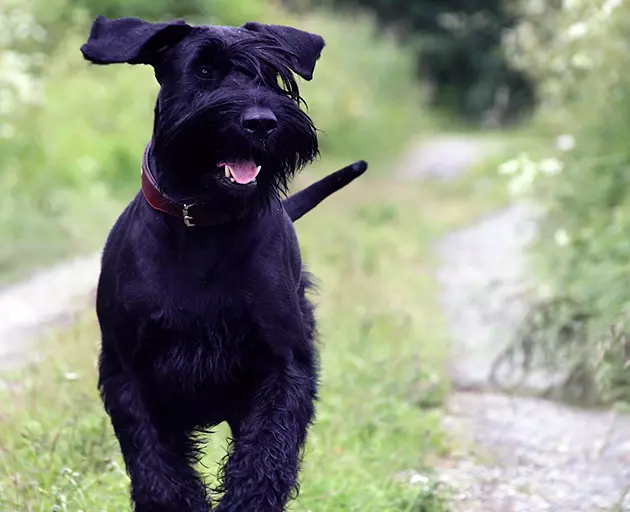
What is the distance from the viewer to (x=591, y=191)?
6223mm

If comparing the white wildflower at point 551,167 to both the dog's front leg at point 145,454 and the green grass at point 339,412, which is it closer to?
the green grass at point 339,412


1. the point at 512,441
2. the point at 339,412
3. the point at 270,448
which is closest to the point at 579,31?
the point at 512,441

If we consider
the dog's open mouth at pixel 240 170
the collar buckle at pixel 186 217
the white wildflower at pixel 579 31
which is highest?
the dog's open mouth at pixel 240 170

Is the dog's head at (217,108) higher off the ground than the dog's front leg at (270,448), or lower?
higher

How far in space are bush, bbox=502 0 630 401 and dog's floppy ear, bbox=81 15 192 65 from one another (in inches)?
93.1

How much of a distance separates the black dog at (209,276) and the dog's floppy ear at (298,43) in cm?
8

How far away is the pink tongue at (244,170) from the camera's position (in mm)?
2871

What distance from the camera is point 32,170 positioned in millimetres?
9602

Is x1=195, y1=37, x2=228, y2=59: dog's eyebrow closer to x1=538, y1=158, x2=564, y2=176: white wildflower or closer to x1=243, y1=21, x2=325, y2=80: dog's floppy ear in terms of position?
x1=243, y1=21, x2=325, y2=80: dog's floppy ear

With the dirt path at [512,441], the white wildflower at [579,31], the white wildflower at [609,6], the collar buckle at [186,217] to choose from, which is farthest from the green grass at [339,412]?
the white wildflower at [609,6]

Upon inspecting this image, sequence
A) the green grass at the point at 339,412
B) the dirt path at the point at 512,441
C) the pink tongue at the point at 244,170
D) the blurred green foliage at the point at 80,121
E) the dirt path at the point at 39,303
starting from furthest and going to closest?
the blurred green foliage at the point at 80,121, the dirt path at the point at 39,303, the dirt path at the point at 512,441, the green grass at the point at 339,412, the pink tongue at the point at 244,170

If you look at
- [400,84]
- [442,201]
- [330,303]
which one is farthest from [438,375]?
[400,84]

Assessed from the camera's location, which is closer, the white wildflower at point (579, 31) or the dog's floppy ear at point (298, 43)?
the dog's floppy ear at point (298, 43)

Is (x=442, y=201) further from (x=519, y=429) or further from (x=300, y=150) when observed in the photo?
(x=300, y=150)
